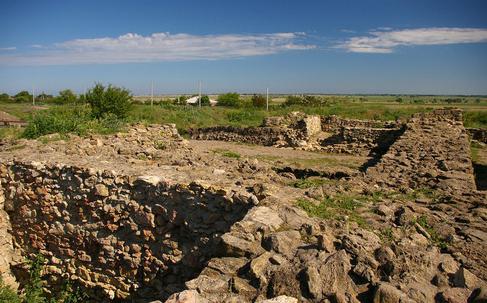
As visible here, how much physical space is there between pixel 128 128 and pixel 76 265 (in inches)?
188

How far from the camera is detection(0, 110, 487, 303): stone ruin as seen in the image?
340 cm

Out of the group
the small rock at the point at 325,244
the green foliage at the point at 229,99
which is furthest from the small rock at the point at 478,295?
the green foliage at the point at 229,99

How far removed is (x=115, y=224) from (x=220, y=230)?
1.78 m

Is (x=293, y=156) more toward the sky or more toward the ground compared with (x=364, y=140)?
more toward the ground

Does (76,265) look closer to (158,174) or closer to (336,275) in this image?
(158,174)

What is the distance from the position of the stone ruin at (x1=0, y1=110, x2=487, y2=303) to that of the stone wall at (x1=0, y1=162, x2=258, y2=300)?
0.02 m

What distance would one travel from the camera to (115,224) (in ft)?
18.6

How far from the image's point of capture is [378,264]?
354cm

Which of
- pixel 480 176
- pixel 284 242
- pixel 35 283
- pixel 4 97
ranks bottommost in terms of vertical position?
pixel 35 283

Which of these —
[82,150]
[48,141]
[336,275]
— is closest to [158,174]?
[82,150]

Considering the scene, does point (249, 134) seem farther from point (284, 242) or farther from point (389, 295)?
point (389, 295)

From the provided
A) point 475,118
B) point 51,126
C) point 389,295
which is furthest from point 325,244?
point 475,118

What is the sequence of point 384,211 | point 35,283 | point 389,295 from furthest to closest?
1. point 35,283
2. point 384,211
3. point 389,295

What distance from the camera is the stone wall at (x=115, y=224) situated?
16.2 ft
